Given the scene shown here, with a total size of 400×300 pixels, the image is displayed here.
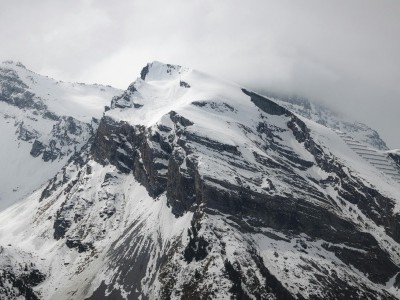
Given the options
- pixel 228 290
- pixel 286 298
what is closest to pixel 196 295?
pixel 228 290

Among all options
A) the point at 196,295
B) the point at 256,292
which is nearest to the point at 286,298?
the point at 256,292

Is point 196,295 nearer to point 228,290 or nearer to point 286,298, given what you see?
point 228,290

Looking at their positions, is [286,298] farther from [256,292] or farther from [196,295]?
[196,295]
